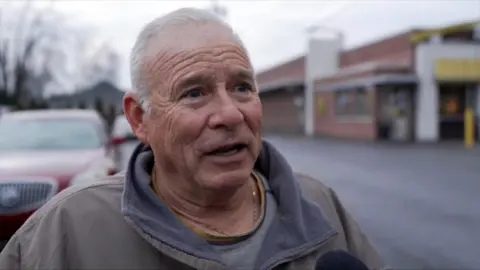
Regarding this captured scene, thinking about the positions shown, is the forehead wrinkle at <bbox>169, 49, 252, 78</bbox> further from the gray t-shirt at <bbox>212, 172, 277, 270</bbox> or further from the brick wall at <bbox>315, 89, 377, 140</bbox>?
the brick wall at <bbox>315, 89, 377, 140</bbox>

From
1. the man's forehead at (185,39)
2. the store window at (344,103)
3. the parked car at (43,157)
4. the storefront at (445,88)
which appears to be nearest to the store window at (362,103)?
the store window at (344,103)

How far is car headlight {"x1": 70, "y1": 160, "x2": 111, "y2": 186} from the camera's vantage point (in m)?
5.38

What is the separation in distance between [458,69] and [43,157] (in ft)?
83.7

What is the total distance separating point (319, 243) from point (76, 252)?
652 mm

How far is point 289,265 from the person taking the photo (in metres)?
1.60

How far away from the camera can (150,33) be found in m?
1.62

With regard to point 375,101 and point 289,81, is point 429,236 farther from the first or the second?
point 289,81

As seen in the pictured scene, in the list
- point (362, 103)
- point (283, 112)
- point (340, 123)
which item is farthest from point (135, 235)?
point (283, 112)

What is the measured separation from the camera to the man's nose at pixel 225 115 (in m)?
1.52

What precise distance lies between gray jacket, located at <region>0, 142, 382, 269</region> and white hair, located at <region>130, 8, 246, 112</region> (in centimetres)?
24

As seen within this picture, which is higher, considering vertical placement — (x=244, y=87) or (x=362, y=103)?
(x=244, y=87)

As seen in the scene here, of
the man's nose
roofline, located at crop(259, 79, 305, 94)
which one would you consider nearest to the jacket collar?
the man's nose

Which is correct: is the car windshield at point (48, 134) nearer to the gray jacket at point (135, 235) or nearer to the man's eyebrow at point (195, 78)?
the gray jacket at point (135, 235)

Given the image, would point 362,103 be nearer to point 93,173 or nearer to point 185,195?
point 93,173
